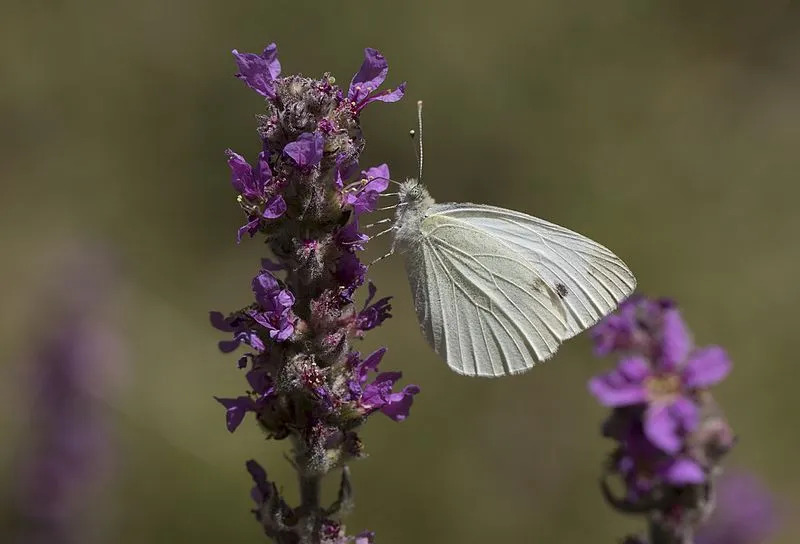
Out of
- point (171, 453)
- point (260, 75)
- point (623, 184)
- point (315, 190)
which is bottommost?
point (315, 190)

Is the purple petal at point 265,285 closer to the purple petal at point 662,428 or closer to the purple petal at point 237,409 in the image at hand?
the purple petal at point 237,409

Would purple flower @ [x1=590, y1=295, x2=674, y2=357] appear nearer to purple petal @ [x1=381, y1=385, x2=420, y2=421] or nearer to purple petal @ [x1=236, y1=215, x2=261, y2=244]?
purple petal @ [x1=381, y1=385, x2=420, y2=421]

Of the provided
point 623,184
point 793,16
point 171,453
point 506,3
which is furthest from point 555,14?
point 171,453

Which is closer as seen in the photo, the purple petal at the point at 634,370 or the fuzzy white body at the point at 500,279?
the purple petal at the point at 634,370

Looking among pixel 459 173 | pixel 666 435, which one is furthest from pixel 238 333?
pixel 459 173

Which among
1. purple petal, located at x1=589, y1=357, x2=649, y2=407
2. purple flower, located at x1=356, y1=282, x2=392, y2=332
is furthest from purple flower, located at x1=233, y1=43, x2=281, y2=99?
purple petal, located at x1=589, y1=357, x2=649, y2=407

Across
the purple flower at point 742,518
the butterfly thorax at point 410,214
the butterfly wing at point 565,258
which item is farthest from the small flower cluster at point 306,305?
the purple flower at point 742,518

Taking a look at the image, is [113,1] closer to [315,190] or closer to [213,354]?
[213,354]
